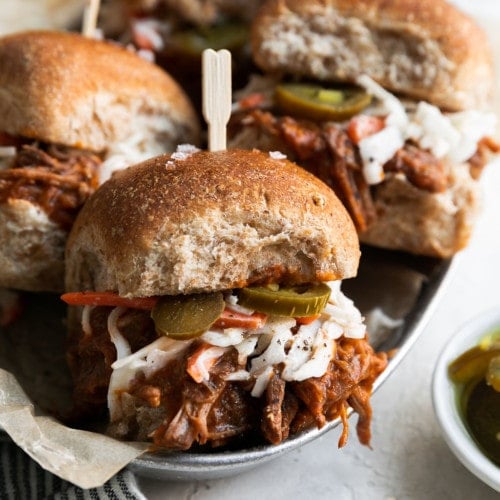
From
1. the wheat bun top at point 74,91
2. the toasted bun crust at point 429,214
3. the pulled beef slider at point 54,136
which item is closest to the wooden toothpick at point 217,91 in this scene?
the pulled beef slider at point 54,136

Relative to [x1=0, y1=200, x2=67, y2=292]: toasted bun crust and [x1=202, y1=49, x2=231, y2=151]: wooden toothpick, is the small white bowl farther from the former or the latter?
[x1=0, y1=200, x2=67, y2=292]: toasted bun crust

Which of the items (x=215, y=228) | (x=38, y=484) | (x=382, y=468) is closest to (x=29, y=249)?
(x=38, y=484)

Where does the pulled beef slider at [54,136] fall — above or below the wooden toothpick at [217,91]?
below

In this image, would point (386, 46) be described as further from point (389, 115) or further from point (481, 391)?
point (481, 391)

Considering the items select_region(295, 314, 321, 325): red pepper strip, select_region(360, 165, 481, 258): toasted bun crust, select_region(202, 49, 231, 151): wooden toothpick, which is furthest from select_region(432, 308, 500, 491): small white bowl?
select_region(202, 49, 231, 151): wooden toothpick

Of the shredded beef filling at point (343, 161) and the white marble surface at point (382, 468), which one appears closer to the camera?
the white marble surface at point (382, 468)

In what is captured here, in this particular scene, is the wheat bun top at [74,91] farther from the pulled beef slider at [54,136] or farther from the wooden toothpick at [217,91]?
the wooden toothpick at [217,91]

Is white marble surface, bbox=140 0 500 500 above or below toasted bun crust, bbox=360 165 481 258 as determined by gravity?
below
